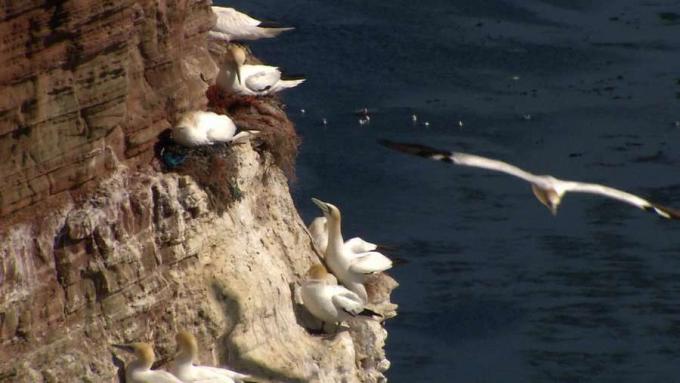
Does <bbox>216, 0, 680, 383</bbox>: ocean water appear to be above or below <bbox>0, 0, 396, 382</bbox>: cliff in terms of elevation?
below

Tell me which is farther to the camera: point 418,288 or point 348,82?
point 348,82

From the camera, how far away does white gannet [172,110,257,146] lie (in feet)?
38.8

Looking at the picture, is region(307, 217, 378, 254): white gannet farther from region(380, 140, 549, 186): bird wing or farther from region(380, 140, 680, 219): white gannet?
region(380, 140, 549, 186): bird wing

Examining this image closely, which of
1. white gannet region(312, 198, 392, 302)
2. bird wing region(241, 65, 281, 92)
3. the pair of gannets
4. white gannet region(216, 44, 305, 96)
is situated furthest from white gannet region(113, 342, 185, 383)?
white gannet region(312, 198, 392, 302)

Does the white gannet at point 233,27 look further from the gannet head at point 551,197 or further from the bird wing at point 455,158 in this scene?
the bird wing at point 455,158

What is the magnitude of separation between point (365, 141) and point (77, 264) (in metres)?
12.0

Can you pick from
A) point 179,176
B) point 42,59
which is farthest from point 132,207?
point 42,59

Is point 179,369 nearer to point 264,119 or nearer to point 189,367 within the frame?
point 189,367

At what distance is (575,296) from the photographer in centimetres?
2153

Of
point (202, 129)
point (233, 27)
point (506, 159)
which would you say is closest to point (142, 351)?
point (202, 129)

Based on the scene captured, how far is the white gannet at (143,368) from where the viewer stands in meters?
11.3

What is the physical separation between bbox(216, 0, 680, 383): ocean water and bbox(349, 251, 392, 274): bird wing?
636 centimetres

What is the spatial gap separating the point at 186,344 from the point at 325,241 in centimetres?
337

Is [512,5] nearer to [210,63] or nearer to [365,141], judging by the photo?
[365,141]
